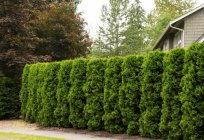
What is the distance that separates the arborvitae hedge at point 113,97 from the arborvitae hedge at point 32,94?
5019mm

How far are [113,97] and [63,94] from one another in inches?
112

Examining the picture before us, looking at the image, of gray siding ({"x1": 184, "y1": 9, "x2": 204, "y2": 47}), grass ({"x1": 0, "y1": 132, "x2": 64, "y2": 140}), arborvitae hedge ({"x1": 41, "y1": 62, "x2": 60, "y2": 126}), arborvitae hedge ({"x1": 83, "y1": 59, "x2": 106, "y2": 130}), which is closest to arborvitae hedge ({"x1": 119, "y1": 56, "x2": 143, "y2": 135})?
arborvitae hedge ({"x1": 83, "y1": 59, "x2": 106, "y2": 130})

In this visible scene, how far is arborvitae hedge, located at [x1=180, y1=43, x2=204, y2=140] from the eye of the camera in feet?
30.8

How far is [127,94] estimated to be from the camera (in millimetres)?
11844

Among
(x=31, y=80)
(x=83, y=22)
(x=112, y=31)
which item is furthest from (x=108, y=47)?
(x=31, y=80)

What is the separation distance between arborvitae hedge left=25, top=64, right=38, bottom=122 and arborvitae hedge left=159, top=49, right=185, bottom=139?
7730 mm

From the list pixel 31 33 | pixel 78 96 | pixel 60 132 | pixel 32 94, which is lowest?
pixel 60 132

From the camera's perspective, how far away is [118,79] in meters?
12.4

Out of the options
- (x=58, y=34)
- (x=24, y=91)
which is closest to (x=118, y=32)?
(x=58, y=34)

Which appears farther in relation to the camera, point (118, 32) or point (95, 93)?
point (118, 32)

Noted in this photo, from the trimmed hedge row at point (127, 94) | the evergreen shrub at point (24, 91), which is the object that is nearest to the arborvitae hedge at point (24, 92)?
the evergreen shrub at point (24, 91)

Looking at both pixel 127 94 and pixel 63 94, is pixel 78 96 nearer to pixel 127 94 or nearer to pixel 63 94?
pixel 63 94

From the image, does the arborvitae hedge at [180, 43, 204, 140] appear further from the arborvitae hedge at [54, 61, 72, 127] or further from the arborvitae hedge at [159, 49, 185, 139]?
the arborvitae hedge at [54, 61, 72, 127]

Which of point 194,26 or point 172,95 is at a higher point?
point 194,26
